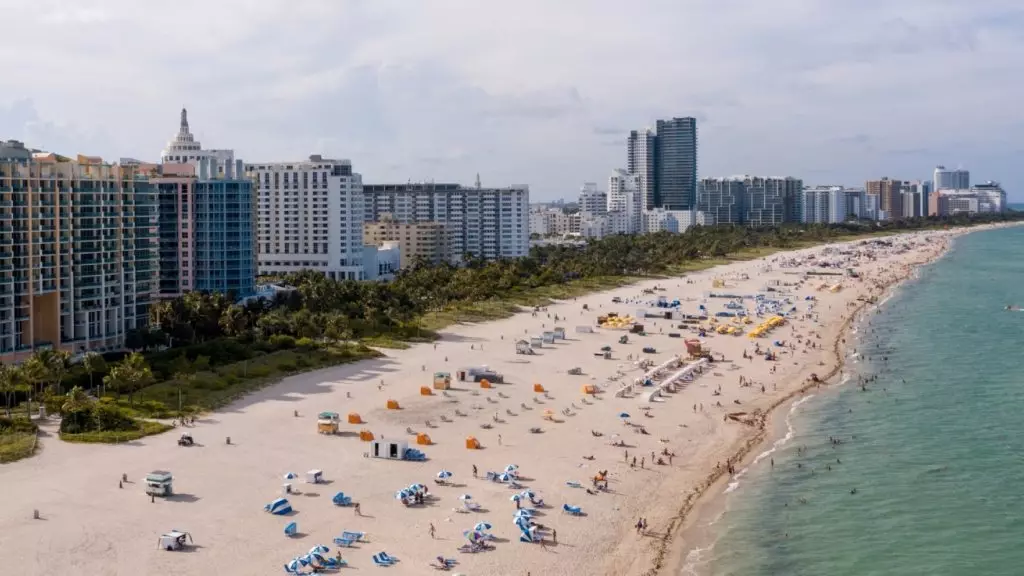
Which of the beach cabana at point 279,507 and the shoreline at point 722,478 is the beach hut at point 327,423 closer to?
the beach cabana at point 279,507

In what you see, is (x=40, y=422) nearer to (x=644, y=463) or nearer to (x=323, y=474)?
(x=323, y=474)

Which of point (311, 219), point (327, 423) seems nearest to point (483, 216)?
point (311, 219)

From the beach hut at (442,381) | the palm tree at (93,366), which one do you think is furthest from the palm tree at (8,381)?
the beach hut at (442,381)

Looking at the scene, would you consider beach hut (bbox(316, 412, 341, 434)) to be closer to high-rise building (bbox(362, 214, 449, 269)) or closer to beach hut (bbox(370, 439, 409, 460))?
beach hut (bbox(370, 439, 409, 460))

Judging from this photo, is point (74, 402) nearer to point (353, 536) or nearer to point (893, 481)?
point (353, 536)

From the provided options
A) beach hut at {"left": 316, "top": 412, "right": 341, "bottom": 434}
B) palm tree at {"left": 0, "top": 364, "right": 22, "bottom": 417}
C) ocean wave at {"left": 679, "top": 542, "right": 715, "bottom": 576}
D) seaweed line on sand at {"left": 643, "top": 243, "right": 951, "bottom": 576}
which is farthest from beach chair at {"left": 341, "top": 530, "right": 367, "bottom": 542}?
palm tree at {"left": 0, "top": 364, "right": 22, "bottom": 417}

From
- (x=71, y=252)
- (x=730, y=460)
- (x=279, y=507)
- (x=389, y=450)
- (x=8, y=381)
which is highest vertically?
(x=71, y=252)

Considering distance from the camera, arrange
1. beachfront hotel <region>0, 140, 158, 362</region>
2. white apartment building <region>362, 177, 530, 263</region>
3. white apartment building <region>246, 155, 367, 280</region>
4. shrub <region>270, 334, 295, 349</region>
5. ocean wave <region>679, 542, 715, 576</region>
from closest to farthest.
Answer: ocean wave <region>679, 542, 715, 576</region>
beachfront hotel <region>0, 140, 158, 362</region>
shrub <region>270, 334, 295, 349</region>
white apartment building <region>246, 155, 367, 280</region>
white apartment building <region>362, 177, 530, 263</region>
